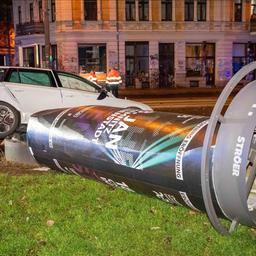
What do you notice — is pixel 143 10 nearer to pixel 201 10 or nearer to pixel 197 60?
pixel 201 10

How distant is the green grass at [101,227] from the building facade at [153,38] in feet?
101

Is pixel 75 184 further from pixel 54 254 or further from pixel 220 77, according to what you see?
pixel 220 77

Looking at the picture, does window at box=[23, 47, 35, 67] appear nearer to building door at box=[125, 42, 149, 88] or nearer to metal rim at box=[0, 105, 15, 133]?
building door at box=[125, 42, 149, 88]

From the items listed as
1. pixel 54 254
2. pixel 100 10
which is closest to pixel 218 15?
pixel 100 10

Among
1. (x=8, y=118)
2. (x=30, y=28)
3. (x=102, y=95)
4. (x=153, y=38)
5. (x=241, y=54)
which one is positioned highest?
(x=30, y=28)

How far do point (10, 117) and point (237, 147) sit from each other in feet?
25.5

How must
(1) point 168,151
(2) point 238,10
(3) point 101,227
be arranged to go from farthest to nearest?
(2) point 238,10 → (3) point 101,227 → (1) point 168,151

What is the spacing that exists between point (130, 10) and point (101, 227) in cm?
3423

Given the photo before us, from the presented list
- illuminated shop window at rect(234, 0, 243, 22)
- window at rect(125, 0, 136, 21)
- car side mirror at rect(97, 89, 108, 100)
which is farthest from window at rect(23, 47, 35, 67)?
car side mirror at rect(97, 89, 108, 100)

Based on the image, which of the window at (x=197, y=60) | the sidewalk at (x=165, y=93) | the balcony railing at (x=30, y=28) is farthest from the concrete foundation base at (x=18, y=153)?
the balcony railing at (x=30, y=28)

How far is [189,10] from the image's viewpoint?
3909 centimetres

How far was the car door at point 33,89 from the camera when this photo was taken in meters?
11.5

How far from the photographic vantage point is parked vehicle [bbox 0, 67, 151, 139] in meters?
11.1

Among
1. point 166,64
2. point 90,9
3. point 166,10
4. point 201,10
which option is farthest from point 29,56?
point 201,10
